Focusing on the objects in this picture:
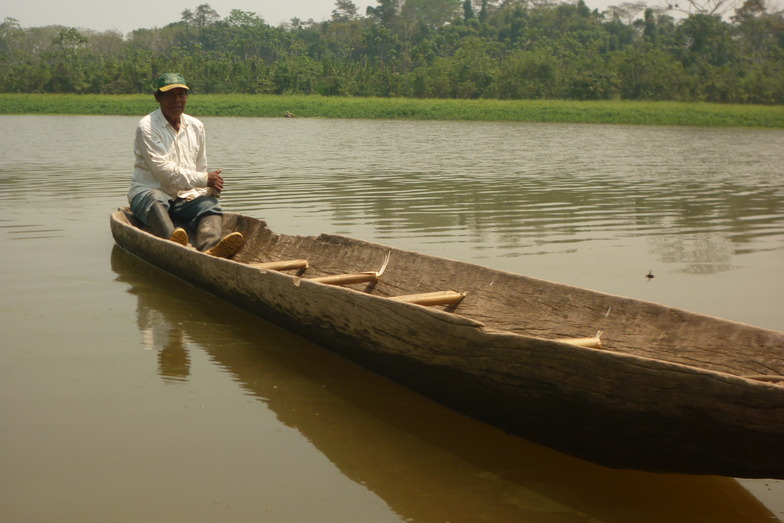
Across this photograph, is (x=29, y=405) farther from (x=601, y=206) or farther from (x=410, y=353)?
(x=601, y=206)

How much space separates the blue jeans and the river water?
0.41 m

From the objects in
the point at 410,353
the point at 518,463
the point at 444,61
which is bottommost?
the point at 518,463

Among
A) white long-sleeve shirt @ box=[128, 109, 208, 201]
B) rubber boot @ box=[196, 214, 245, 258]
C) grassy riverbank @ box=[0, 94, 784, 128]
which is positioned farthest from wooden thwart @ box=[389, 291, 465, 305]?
grassy riverbank @ box=[0, 94, 784, 128]

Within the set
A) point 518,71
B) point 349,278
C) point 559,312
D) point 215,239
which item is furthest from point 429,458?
point 518,71

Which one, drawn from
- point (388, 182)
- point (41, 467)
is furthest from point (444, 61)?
point (41, 467)

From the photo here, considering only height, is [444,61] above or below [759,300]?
above

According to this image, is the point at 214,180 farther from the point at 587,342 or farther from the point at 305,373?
the point at 587,342

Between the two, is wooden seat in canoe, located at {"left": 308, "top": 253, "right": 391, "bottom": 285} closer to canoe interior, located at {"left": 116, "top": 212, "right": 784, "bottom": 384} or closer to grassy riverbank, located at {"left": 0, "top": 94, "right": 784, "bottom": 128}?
canoe interior, located at {"left": 116, "top": 212, "right": 784, "bottom": 384}

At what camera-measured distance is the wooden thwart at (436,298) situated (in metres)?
3.55

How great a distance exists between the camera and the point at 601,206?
8.57 m

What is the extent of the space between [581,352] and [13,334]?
9.37 ft

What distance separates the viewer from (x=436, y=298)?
3.63m

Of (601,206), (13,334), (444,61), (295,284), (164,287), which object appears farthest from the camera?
(444,61)

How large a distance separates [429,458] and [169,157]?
3.37 meters
